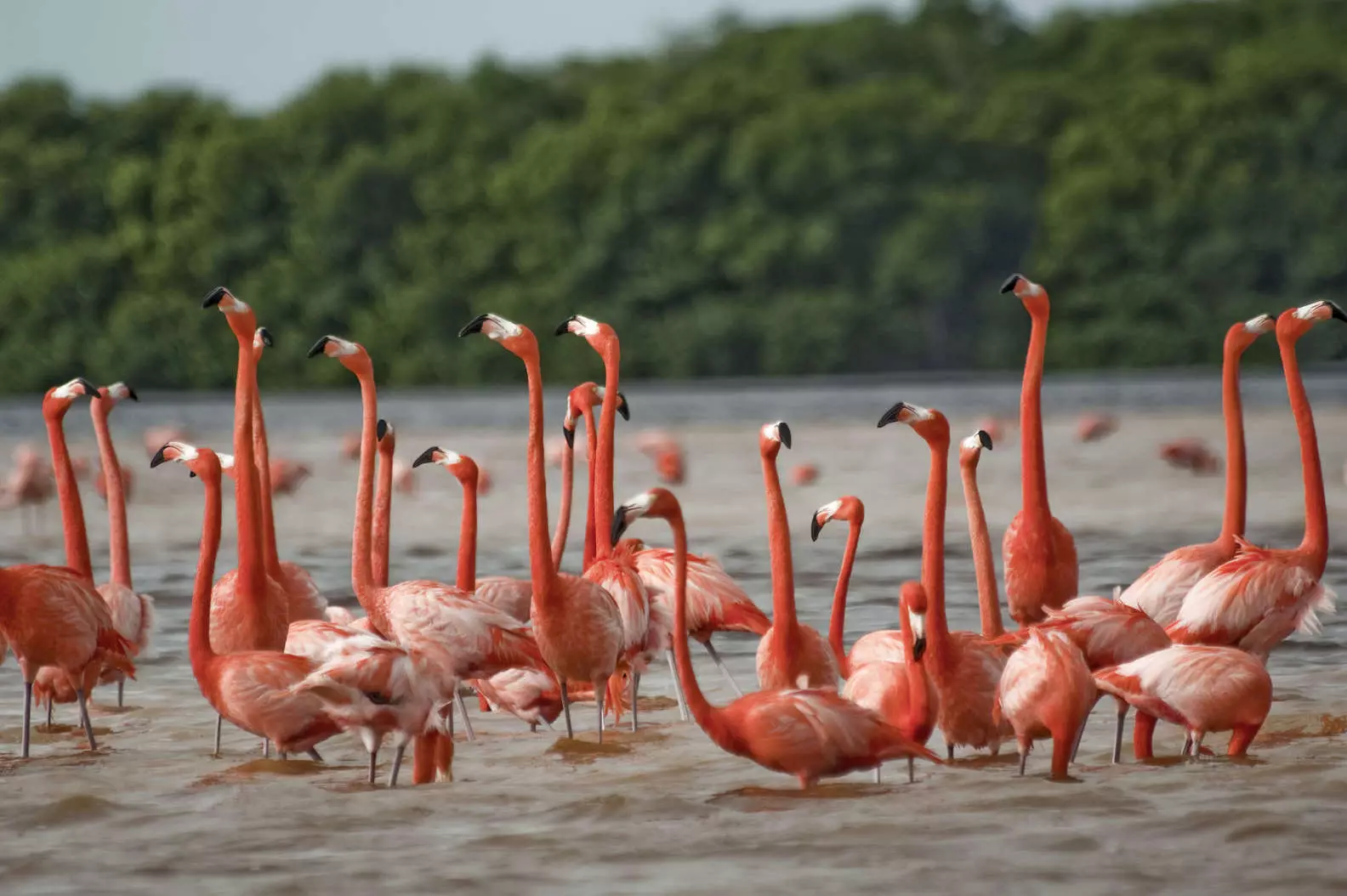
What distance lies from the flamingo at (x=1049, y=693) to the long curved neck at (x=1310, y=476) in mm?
1106

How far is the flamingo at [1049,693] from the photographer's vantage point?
17.1 ft

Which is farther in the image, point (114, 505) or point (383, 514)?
point (114, 505)

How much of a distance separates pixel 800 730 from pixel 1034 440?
1.83 metres

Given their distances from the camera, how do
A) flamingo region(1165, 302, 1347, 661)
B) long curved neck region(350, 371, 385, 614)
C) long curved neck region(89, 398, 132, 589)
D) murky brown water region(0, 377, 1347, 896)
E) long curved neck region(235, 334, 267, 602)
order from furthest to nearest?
1. long curved neck region(89, 398, 132, 589)
2. long curved neck region(350, 371, 385, 614)
3. long curved neck region(235, 334, 267, 602)
4. flamingo region(1165, 302, 1347, 661)
5. murky brown water region(0, 377, 1347, 896)

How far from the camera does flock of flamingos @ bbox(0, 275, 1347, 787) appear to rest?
5359 mm

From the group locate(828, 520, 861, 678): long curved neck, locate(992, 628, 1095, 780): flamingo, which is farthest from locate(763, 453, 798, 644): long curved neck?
locate(992, 628, 1095, 780): flamingo

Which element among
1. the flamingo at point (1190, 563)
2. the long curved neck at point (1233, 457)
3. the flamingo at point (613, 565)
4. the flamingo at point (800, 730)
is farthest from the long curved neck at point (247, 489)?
the long curved neck at point (1233, 457)

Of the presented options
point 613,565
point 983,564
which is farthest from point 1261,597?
point 613,565

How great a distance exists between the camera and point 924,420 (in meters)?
5.65

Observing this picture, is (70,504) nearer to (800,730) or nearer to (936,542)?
(800,730)

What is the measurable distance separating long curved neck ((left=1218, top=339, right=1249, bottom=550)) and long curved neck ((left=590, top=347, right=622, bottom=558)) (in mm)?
1920

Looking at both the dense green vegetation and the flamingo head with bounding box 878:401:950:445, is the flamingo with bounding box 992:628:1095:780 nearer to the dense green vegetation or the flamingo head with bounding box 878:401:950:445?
the flamingo head with bounding box 878:401:950:445

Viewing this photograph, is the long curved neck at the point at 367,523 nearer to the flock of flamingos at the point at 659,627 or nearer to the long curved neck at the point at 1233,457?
the flock of flamingos at the point at 659,627

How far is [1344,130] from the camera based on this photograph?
4844 cm
